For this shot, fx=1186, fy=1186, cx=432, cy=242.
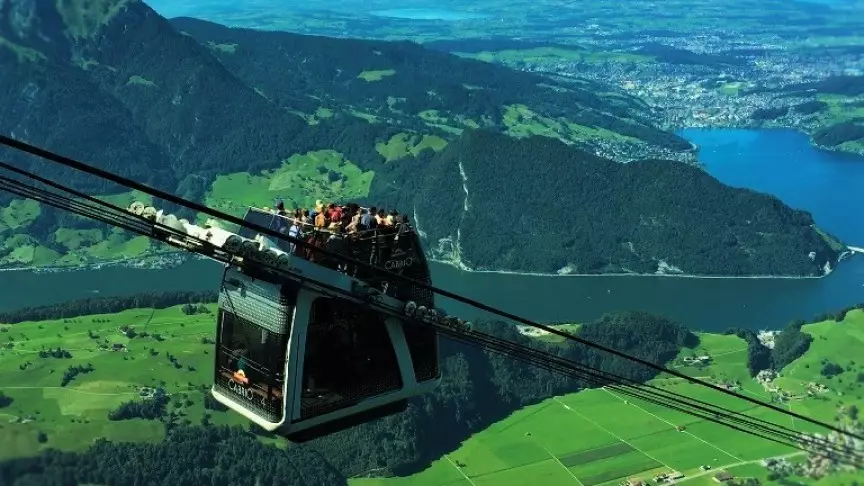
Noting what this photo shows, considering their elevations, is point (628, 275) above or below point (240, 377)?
below

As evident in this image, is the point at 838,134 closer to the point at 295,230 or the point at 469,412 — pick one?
the point at 469,412

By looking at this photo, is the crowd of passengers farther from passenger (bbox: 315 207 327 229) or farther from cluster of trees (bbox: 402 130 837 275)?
cluster of trees (bbox: 402 130 837 275)

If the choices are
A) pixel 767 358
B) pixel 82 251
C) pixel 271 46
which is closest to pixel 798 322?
pixel 767 358

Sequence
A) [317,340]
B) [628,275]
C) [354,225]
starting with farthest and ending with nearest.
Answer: [628,275], [354,225], [317,340]

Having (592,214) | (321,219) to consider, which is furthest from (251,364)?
(592,214)

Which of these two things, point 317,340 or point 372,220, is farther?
point 372,220

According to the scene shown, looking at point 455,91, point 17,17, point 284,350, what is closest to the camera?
point 284,350

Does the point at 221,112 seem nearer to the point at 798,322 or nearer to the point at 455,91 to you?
the point at 455,91

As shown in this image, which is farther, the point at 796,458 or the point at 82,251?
the point at 82,251
